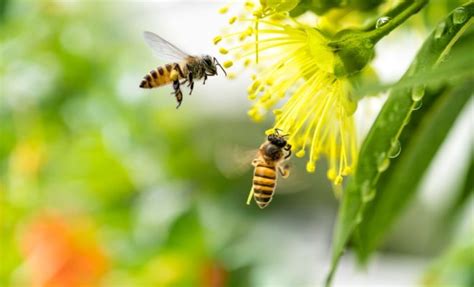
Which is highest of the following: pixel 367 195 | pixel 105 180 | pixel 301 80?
pixel 105 180

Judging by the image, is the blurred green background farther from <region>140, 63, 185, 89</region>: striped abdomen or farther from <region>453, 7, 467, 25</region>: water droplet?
<region>453, 7, 467, 25</region>: water droplet

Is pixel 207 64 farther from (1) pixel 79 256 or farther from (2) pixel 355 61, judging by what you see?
(1) pixel 79 256

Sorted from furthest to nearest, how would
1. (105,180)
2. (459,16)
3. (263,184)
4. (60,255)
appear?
(105,180) → (60,255) → (263,184) → (459,16)

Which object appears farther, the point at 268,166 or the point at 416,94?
the point at 268,166

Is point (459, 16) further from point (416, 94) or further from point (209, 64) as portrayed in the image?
point (209, 64)

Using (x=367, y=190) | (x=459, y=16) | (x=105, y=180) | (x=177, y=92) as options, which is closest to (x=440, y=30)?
(x=459, y=16)

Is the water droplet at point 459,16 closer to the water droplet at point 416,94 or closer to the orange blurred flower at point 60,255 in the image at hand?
the water droplet at point 416,94

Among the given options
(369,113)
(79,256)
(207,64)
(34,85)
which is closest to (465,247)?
(369,113)

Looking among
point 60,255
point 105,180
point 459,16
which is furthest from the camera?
point 105,180

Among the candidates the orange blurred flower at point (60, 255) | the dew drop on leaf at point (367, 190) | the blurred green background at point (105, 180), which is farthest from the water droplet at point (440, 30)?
the orange blurred flower at point (60, 255)
